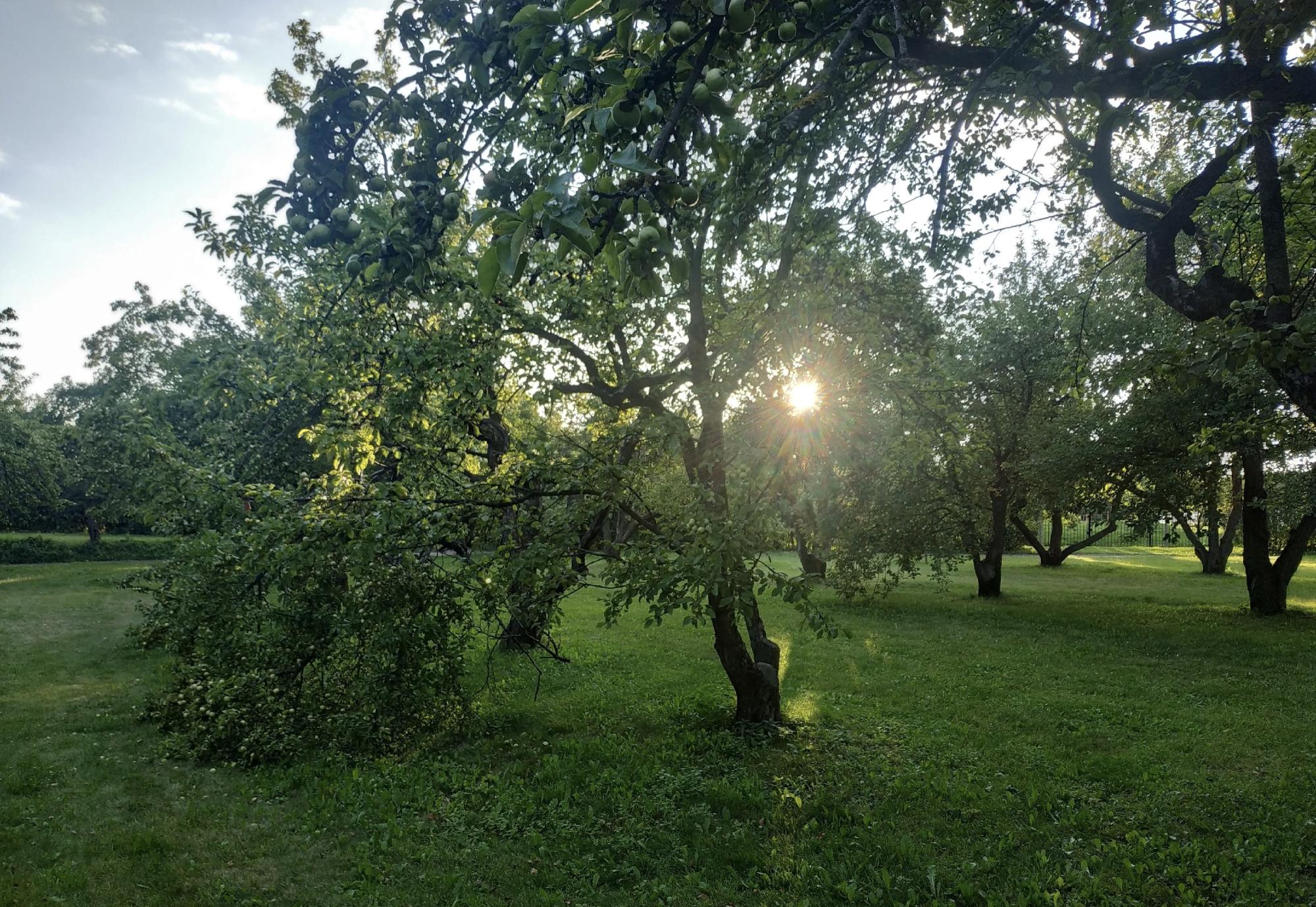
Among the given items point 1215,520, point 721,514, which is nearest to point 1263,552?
point 1215,520

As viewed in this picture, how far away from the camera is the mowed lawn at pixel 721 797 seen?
5.72 m

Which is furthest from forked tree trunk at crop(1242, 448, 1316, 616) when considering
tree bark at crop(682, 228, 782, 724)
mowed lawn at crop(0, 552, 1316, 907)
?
tree bark at crop(682, 228, 782, 724)

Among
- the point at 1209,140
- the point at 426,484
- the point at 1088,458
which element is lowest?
the point at 426,484

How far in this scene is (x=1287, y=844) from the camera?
6.04 metres

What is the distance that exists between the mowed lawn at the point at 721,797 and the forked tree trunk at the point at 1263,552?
16.9 feet

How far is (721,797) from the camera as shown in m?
7.29

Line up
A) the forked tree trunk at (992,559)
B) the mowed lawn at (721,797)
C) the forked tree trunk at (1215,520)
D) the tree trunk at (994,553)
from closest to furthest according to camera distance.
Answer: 1. the mowed lawn at (721,797)
2. the forked tree trunk at (1215,520)
3. the tree trunk at (994,553)
4. the forked tree trunk at (992,559)

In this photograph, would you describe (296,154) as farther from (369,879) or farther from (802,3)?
(369,879)

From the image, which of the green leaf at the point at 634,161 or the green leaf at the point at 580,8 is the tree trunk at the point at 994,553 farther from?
the green leaf at the point at 580,8

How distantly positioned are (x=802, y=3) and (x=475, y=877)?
6.66 metres

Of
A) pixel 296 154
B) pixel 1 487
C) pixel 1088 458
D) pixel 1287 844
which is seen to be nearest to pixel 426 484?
pixel 296 154

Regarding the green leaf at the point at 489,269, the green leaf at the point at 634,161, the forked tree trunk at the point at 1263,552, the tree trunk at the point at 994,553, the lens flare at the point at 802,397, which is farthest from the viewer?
the tree trunk at the point at 994,553

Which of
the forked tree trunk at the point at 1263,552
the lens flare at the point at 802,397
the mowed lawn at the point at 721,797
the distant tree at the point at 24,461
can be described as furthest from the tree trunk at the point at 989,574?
the distant tree at the point at 24,461

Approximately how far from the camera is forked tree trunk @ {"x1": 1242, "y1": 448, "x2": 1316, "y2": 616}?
1714cm
